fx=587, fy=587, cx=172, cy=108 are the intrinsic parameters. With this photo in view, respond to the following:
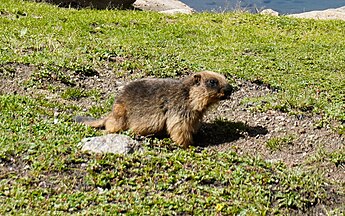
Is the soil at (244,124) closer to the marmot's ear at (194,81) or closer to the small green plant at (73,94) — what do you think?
the small green plant at (73,94)

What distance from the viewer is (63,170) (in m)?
5.86

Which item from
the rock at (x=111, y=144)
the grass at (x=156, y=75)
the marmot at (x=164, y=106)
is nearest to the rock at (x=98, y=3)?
the grass at (x=156, y=75)

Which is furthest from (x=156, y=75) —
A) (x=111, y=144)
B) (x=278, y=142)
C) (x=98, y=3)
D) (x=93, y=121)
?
(x=98, y=3)

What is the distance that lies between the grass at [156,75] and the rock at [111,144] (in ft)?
0.47

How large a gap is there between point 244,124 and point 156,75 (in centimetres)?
224

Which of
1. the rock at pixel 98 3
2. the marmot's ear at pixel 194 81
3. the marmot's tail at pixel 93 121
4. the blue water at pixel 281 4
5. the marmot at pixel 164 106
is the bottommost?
the marmot's tail at pixel 93 121

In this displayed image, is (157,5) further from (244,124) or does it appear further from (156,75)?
(244,124)

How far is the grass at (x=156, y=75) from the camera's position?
218 inches

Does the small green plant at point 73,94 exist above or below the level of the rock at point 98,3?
below

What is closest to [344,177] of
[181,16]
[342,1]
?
[181,16]

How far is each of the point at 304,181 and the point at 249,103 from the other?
276 centimetres

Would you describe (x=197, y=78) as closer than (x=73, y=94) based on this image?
Yes

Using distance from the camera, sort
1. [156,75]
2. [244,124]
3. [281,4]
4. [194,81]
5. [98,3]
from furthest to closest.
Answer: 1. [281,4]
2. [98,3]
3. [156,75]
4. [244,124]
5. [194,81]

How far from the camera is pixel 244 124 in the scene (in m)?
7.96
